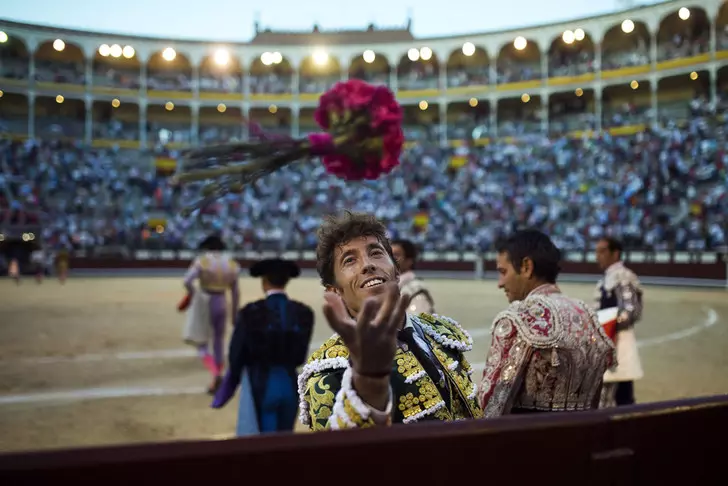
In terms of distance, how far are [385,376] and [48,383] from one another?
624 cm

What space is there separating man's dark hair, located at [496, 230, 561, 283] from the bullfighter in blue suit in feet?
4.96

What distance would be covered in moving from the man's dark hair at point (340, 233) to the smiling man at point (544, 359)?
759mm

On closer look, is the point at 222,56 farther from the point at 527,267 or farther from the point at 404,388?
the point at 404,388

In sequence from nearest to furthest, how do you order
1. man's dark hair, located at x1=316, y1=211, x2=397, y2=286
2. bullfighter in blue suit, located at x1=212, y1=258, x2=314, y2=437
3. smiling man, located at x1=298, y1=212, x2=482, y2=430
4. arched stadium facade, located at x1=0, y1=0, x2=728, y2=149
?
smiling man, located at x1=298, y1=212, x2=482, y2=430
man's dark hair, located at x1=316, y1=211, x2=397, y2=286
bullfighter in blue suit, located at x1=212, y1=258, x2=314, y2=437
arched stadium facade, located at x1=0, y1=0, x2=728, y2=149

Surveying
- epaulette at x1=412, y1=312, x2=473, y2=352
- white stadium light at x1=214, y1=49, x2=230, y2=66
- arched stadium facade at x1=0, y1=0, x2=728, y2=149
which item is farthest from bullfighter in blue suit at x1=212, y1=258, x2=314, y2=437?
white stadium light at x1=214, y1=49, x2=230, y2=66

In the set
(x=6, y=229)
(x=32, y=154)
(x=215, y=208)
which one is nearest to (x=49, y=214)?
(x=6, y=229)

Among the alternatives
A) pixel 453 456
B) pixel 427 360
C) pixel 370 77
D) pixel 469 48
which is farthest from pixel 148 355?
pixel 370 77

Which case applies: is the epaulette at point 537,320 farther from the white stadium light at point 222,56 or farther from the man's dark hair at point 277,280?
the white stadium light at point 222,56

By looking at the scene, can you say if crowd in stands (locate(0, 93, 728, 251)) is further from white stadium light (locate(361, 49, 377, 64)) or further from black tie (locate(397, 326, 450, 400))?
black tie (locate(397, 326, 450, 400))

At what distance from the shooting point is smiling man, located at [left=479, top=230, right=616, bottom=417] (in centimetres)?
228

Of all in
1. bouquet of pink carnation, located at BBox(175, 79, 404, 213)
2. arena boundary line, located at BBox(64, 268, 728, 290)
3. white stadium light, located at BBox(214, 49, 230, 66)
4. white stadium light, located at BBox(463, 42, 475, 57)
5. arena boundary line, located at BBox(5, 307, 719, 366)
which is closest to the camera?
bouquet of pink carnation, located at BBox(175, 79, 404, 213)

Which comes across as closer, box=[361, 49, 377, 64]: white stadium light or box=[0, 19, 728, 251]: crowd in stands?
box=[0, 19, 728, 251]: crowd in stands

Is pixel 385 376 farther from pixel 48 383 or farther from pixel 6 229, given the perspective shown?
pixel 6 229

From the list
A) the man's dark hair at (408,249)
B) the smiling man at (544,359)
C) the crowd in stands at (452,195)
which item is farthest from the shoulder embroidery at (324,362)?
the crowd in stands at (452,195)
